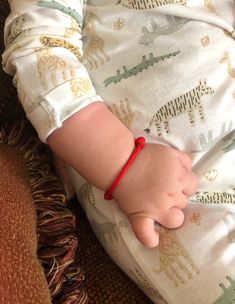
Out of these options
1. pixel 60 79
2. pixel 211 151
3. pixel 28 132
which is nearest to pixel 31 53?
pixel 60 79

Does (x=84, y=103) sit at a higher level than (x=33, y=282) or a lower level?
higher

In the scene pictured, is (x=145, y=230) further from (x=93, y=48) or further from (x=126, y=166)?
(x=93, y=48)

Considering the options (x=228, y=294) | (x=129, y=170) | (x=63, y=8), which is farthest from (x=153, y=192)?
(x=63, y=8)

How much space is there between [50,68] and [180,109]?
17cm

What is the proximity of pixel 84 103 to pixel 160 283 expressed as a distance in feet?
0.76

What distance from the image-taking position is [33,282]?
0.54 metres

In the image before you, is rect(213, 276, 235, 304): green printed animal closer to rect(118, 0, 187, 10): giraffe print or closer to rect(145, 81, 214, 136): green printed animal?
rect(145, 81, 214, 136): green printed animal

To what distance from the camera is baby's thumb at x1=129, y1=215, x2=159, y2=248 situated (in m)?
0.64

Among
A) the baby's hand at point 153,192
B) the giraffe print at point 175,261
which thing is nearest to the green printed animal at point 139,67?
the baby's hand at point 153,192

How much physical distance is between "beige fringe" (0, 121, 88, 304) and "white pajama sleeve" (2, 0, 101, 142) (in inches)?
3.8

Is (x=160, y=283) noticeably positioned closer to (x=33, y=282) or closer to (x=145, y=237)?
(x=145, y=237)

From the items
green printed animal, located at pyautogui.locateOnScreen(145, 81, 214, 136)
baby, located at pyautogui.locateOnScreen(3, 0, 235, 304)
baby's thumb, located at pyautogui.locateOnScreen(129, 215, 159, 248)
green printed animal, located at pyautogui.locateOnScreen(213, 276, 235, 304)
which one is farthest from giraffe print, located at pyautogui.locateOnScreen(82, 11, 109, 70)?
green printed animal, located at pyautogui.locateOnScreen(213, 276, 235, 304)

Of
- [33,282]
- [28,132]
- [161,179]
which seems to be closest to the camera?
[33,282]

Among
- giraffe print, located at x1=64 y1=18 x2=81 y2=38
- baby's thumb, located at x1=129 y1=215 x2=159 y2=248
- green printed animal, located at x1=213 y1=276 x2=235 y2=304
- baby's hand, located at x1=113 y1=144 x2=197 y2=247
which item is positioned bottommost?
green printed animal, located at x1=213 y1=276 x2=235 y2=304
